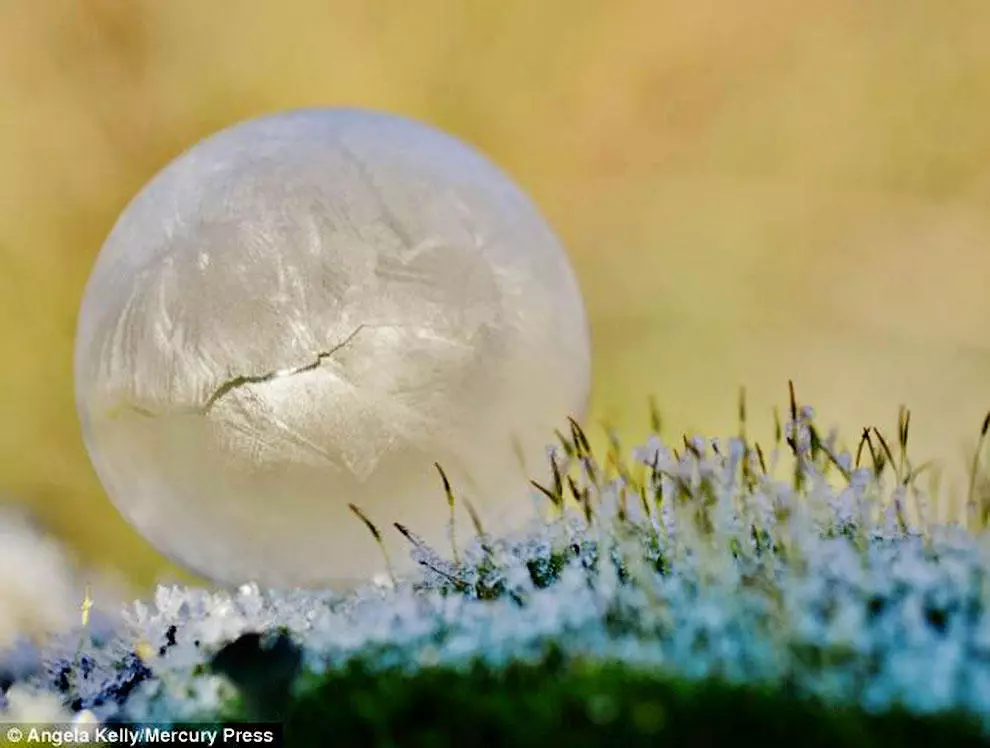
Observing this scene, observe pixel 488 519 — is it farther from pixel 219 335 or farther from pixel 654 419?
pixel 219 335

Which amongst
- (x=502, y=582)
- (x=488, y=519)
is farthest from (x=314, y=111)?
(x=502, y=582)

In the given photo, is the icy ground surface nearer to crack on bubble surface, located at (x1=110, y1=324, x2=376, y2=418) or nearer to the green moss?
the green moss

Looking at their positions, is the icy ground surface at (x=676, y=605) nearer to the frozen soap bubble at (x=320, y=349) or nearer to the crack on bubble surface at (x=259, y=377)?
the frozen soap bubble at (x=320, y=349)

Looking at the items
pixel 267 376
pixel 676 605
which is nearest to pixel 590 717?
pixel 676 605

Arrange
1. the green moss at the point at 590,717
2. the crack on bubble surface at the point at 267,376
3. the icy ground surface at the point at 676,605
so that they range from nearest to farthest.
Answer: the green moss at the point at 590,717, the icy ground surface at the point at 676,605, the crack on bubble surface at the point at 267,376

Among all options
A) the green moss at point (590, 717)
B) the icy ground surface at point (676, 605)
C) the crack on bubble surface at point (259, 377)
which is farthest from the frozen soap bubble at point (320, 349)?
the green moss at point (590, 717)

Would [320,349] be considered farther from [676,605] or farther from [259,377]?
[676,605]
